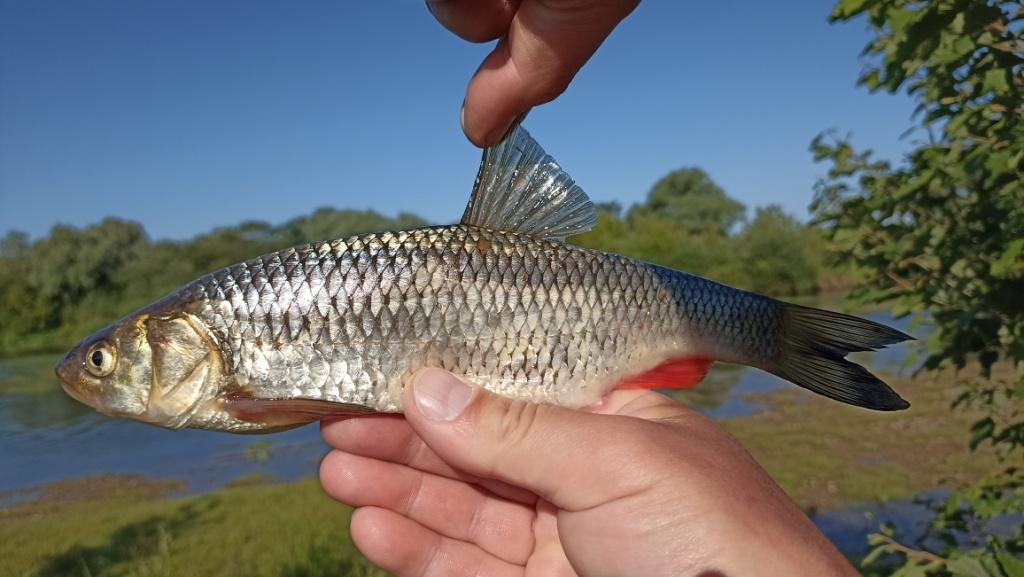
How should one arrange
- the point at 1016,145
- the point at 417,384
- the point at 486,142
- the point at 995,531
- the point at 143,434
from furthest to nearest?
the point at 143,434 < the point at 995,531 < the point at 1016,145 < the point at 486,142 < the point at 417,384

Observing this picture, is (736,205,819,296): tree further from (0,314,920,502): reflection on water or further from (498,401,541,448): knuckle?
(498,401,541,448): knuckle

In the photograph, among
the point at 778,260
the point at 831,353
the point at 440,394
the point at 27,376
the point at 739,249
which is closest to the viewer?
the point at 440,394

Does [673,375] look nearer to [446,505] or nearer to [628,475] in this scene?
[628,475]

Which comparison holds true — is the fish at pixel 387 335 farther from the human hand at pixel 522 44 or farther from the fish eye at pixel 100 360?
the human hand at pixel 522 44

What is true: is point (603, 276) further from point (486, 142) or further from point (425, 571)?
point (425, 571)

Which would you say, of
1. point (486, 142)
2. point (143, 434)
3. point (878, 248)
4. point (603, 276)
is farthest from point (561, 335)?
point (143, 434)

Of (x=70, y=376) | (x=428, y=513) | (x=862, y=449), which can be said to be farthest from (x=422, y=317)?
(x=862, y=449)
